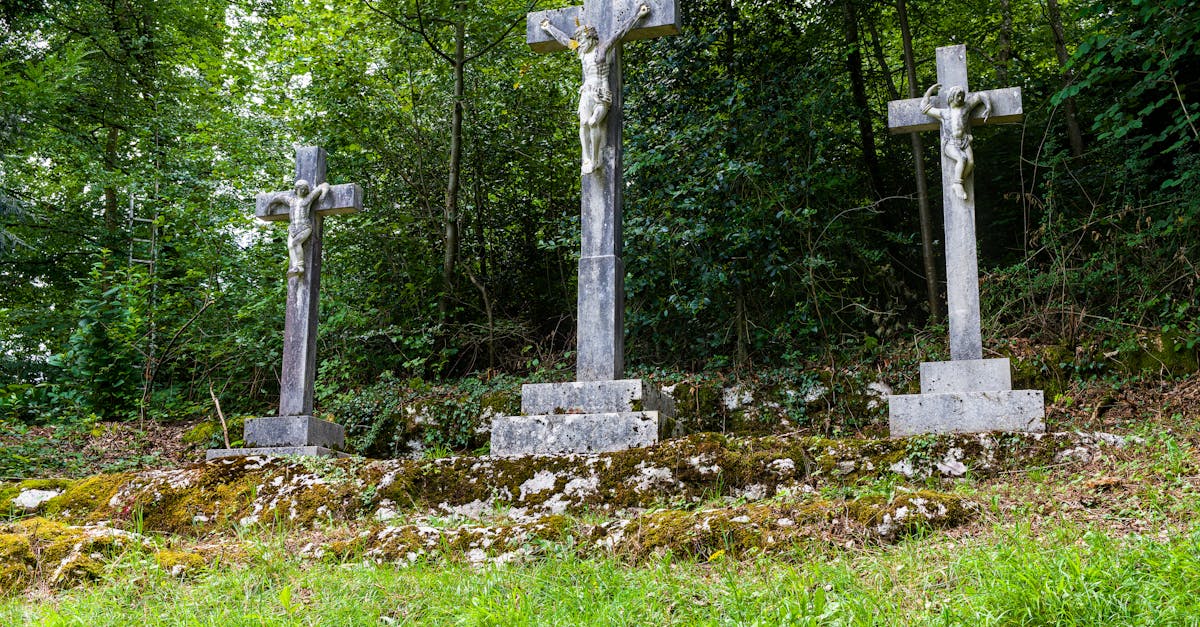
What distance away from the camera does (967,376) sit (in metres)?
5.77

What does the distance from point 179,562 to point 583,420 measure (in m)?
2.35

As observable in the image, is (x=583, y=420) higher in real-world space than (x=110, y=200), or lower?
lower

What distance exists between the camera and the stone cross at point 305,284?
6855 mm

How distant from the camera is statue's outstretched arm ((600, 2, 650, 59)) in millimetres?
6161

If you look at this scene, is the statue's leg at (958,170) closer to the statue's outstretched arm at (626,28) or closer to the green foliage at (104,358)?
the statue's outstretched arm at (626,28)

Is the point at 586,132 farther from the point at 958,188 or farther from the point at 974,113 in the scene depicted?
the point at 974,113

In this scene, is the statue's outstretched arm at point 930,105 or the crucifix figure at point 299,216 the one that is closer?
the statue's outstretched arm at point 930,105

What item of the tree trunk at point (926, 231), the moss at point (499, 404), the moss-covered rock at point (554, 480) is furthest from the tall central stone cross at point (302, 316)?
the tree trunk at point (926, 231)

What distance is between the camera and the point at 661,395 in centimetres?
583

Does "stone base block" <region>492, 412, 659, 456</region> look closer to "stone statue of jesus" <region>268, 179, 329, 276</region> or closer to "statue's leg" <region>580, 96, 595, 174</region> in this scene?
"statue's leg" <region>580, 96, 595, 174</region>

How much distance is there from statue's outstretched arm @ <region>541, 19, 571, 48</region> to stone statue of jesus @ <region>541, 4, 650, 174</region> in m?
0.14

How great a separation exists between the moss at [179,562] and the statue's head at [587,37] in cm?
413

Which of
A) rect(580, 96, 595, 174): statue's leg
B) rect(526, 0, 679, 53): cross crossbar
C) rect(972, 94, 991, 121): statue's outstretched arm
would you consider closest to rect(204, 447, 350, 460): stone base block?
rect(580, 96, 595, 174): statue's leg

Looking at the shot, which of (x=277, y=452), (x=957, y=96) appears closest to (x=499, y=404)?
(x=277, y=452)
